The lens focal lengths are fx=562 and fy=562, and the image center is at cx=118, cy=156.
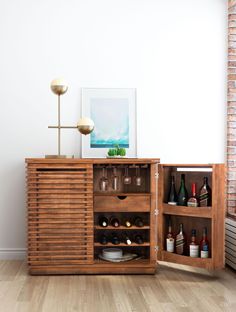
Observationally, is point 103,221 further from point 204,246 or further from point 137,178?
point 204,246

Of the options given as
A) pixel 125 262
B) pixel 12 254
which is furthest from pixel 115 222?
pixel 12 254

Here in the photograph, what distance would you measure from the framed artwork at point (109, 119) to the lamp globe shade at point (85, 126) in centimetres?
40

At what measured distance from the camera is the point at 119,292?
421 centimetres

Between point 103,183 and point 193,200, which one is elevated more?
point 103,183

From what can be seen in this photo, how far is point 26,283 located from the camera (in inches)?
177

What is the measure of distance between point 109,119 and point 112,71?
0.47m

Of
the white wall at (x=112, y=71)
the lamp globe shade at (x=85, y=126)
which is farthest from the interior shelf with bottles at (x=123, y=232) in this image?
the lamp globe shade at (x=85, y=126)

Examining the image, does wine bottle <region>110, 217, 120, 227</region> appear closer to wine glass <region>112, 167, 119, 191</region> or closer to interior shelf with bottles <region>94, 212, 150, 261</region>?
interior shelf with bottles <region>94, 212, 150, 261</region>

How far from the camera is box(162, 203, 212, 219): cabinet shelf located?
15.5 feet

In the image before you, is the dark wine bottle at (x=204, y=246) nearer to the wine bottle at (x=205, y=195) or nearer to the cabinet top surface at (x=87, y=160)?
the wine bottle at (x=205, y=195)

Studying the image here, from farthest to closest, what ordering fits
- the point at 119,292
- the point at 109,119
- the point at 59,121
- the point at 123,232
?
the point at 109,119 < the point at 123,232 < the point at 59,121 < the point at 119,292

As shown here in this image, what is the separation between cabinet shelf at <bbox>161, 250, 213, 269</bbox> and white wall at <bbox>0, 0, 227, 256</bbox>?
1.00m

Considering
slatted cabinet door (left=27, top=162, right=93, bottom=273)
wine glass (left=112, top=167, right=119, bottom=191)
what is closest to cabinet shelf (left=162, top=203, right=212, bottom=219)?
wine glass (left=112, top=167, right=119, bottom=191)

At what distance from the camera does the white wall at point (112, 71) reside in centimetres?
540
